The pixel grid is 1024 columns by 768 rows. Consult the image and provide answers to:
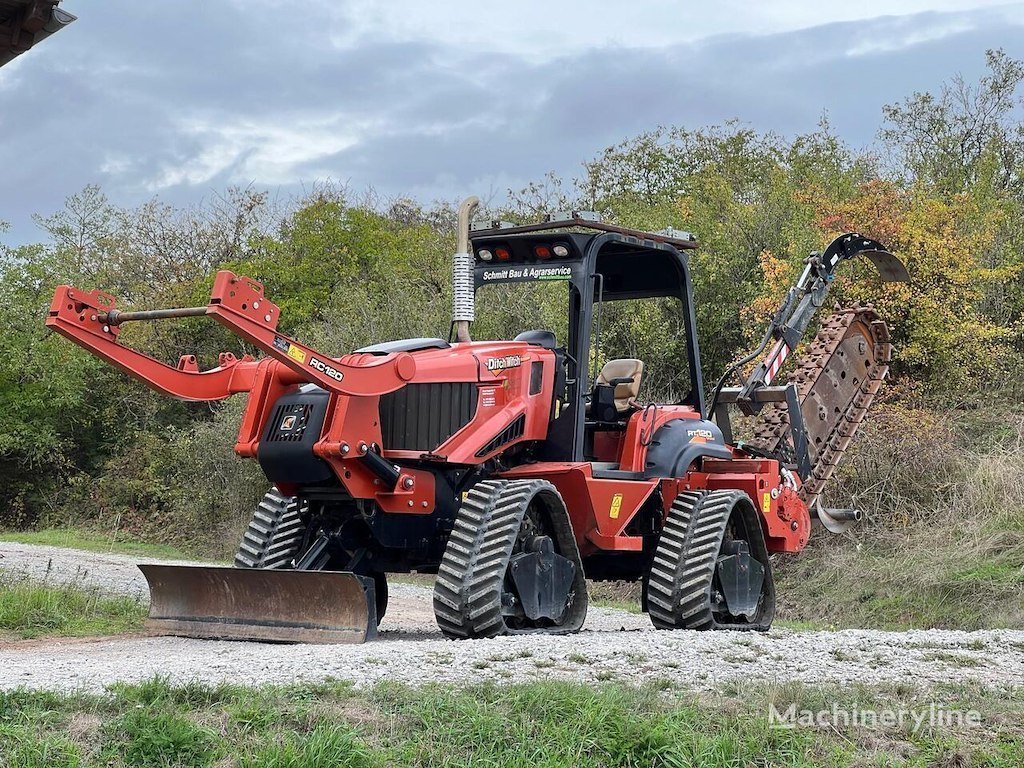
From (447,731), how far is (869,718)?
2045mm

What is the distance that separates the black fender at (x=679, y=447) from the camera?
37.7 feet

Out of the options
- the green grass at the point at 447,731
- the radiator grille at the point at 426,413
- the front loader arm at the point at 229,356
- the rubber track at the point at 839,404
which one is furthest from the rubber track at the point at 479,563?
the rubber track at the point at 839,404

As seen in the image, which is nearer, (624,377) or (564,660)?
(564,660)

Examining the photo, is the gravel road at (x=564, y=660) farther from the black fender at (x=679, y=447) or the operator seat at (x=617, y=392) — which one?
the operator seat at (x=617, y=392)

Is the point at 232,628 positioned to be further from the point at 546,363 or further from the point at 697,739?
the point at 697,739

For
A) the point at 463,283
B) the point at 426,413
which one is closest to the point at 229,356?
the point at 426,413

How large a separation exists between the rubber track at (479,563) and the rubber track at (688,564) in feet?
5.86

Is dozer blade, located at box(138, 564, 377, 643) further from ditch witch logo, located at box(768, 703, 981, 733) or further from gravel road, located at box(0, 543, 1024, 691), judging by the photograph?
ditch witch logo, located at box(768, 703, 981, 733)

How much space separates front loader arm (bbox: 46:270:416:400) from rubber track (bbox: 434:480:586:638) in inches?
43.6

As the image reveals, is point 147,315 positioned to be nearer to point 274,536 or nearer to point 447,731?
point 274,536

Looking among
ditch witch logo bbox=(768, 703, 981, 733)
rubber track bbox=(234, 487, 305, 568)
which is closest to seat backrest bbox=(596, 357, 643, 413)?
rubber track bbox=(234, 487, 305, 568)

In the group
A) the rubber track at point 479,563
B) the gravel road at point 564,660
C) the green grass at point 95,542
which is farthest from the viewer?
the green grass at point 95,542

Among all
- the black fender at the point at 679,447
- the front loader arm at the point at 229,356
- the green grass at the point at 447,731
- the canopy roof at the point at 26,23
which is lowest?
the green grass at the point at 447,731

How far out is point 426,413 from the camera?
33.7ft
